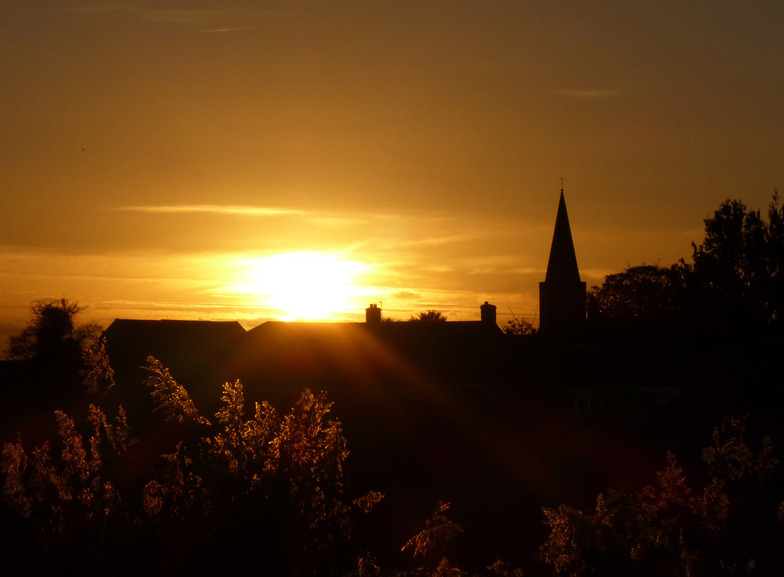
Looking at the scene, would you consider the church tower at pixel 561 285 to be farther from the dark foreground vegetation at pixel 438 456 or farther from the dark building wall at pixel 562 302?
the dark foreground vegetation at pixel 438 456

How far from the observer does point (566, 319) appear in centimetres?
7256

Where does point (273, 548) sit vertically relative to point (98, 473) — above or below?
below

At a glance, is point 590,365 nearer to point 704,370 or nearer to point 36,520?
point 704,370

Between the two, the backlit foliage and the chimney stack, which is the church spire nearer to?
the chimney stack

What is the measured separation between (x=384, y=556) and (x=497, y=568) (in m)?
3.02

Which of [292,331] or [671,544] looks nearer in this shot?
[671,544]

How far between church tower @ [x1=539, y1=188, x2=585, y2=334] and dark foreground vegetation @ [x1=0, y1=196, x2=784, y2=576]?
41.3ft

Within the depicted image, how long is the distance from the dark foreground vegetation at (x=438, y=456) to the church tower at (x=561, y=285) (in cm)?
1260

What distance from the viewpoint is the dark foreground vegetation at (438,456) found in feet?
21.6

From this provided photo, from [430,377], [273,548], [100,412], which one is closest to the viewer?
[273,548]

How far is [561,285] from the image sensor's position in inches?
2896

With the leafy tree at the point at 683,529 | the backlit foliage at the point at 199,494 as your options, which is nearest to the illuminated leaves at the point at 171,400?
the backlit foliage at the point at 199,494

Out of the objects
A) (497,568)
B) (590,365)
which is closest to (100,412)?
(497,568)

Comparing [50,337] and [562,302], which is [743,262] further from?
[50,337]
